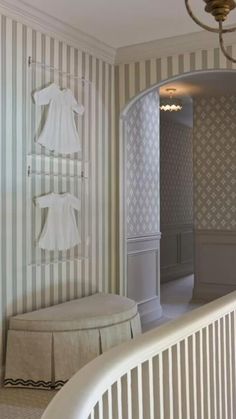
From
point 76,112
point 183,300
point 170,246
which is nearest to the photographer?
point 76,112

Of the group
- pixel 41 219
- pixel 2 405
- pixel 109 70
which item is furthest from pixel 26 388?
pixel 109 70

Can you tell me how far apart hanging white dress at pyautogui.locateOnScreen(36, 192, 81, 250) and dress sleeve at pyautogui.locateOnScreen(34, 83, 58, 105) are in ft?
2.37

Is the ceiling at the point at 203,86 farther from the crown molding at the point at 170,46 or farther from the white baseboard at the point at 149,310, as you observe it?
the white baseboard at the point at 149,310

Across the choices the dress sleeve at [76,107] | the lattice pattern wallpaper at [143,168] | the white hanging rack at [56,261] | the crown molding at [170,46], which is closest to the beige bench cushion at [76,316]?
the white hanging rack at [56,261]

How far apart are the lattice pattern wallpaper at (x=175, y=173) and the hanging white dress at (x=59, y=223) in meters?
4.79

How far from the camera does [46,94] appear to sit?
3.86 m

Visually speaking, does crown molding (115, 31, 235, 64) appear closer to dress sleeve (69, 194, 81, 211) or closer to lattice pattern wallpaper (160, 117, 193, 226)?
dress sleeve (69, 194, 81, 211)

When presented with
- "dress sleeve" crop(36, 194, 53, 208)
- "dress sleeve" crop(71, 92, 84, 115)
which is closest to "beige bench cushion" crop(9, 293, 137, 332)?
"dress sleeve" crop(36, 194, 53, 208)

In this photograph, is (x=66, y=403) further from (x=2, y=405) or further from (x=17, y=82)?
(x=17, y=82)

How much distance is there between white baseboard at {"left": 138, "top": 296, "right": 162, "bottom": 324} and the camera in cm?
549

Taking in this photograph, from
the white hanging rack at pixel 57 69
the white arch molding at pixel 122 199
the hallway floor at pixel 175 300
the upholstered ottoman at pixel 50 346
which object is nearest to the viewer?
the upholstered ottoman at pixel 50 346

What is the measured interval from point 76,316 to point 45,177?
112cm

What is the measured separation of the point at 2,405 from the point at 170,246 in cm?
623

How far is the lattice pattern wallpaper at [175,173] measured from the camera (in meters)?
8.89
